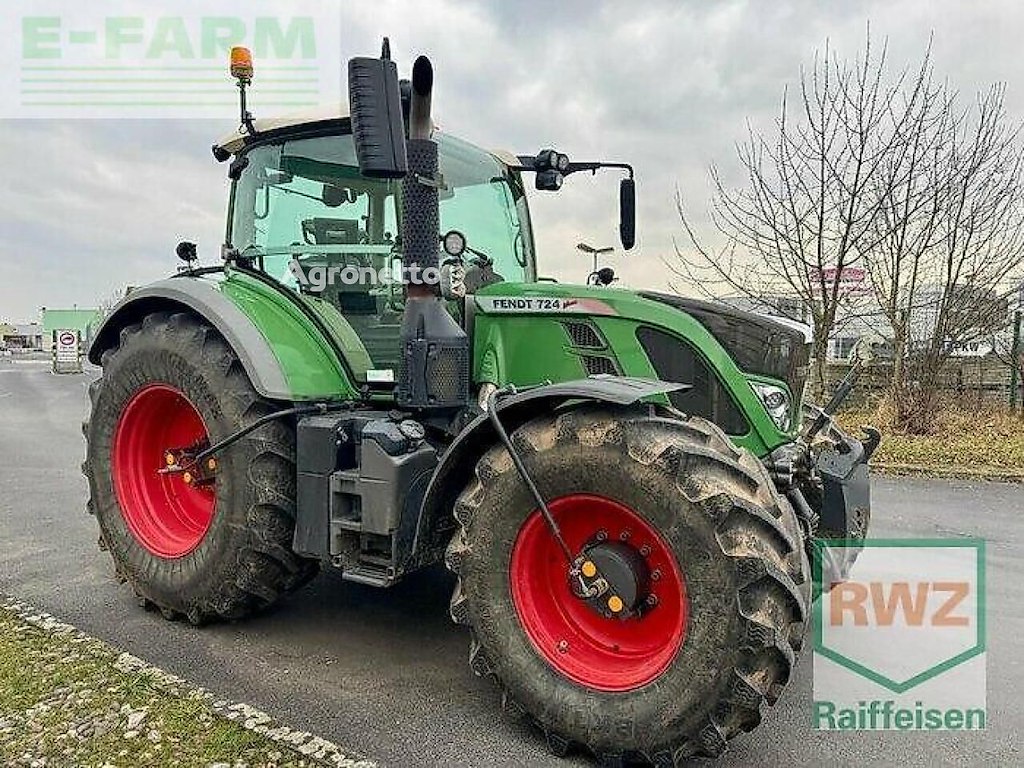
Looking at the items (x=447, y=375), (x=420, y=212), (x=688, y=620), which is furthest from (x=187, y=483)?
(x=688, y=620)

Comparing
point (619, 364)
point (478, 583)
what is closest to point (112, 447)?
point (478, 583)

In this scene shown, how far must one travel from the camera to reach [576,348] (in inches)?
148

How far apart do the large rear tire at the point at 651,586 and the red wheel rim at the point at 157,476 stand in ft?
6.85

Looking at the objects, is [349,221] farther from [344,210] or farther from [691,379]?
[691,379]

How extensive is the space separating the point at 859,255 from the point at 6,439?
1247 centimetres

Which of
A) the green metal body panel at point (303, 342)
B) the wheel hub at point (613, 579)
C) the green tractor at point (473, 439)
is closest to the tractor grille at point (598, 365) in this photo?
the green tractor at point (473, 439)

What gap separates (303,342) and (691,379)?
1.91 meters

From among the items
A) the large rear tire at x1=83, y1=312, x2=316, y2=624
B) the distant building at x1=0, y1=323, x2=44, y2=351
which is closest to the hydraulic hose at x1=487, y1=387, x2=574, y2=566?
the large rear tire at x1=83, y1=312, x2=316, y2=624

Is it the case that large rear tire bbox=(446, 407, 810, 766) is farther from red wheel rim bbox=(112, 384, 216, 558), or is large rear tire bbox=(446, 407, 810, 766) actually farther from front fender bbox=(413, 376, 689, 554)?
red wheel rim bbox=(112, 384, 216, 558)

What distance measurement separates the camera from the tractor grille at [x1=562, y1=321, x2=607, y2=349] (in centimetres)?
372

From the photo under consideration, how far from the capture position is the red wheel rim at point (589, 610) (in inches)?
116

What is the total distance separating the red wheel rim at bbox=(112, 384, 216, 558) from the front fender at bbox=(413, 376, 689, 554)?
5.52 ft

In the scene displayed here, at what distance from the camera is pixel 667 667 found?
282 cm

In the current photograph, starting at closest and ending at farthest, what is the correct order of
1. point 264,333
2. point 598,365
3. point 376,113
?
point 376,113 → point 598,365 → point 264,333
